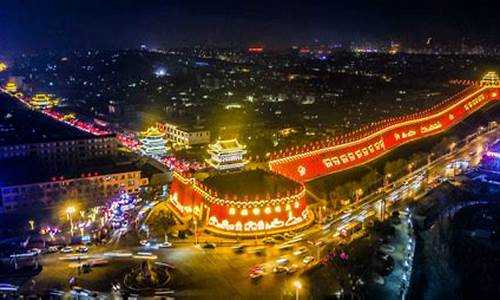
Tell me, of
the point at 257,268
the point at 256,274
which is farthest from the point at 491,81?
the point at 256,274

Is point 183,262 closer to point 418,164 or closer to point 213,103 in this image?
point 418,164

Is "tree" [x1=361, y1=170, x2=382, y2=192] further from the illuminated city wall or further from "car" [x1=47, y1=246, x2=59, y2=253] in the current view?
"car" [x1=47, y1=246, x2=59, y2=253]

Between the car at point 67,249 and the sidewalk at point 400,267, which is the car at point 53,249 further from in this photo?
the sidewalk at point 400,267

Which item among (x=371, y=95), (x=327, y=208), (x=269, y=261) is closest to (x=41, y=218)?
(x=269, y=261)

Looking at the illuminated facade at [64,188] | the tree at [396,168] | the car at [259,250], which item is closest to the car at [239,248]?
the car at [259,250]

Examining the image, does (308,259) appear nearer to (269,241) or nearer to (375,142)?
(269,241)

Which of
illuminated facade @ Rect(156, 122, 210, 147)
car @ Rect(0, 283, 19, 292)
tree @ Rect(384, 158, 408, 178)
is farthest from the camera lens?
illuminated facade @ Rect(156, 122, 210, 147)

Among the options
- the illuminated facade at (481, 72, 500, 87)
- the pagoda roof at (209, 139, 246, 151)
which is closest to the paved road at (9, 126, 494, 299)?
the pagoda roof at (209, 139, 246, 151)
